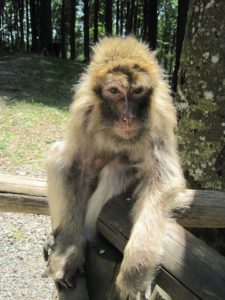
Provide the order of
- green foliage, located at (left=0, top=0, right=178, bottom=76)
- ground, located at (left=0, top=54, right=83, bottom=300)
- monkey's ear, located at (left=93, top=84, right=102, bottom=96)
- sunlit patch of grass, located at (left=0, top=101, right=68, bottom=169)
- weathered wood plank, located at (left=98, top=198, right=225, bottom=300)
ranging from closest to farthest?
weathered wood plank, located at (left=98, top=198, right=225, bottom=300), monkey's ear, located at (left=93, top=84, right=102, bottom=96), ground, located at (left=0, top=54, right=83, bottom=300), sunlit patch of grass, located at (left=0, top=101, right=68, bottom=169), green foliage, located at (left=0, top=0, right=178, bottom=76)

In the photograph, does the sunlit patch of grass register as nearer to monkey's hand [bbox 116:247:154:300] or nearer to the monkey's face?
the monkey's face

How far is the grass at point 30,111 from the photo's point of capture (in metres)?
7.47

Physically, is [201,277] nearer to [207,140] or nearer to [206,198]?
[206,198]

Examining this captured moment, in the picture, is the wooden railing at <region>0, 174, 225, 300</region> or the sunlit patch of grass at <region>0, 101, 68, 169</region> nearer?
the wooden railing at <region>0, 174, 225, 300</region>

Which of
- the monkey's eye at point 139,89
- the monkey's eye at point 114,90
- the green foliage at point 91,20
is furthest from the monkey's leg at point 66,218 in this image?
the green foliage at point 91,20

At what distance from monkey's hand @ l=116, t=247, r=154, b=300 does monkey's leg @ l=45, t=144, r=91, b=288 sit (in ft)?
1.04

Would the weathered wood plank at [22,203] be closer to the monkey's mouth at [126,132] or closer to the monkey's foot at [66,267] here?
the monkey's foot at [66,267]

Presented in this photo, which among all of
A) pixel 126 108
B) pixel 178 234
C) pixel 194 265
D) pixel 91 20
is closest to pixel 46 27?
pixel 91 20

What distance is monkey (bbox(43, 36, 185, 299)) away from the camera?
3121 mm

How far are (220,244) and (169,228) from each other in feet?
3.14

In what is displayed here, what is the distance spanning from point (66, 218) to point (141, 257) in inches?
27.4

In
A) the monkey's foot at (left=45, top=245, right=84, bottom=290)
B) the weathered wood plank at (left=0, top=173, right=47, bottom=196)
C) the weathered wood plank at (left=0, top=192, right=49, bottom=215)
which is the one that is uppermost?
the weathered wood plank at (left=0, top=173, right=47, bottom=196)

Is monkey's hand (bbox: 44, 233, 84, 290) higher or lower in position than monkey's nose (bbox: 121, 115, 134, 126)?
lower

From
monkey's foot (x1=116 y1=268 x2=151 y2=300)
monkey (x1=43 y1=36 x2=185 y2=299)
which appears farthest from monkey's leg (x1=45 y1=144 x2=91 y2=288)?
monkey's foot (x1=116 y1=268 x2=151 y2=300)
